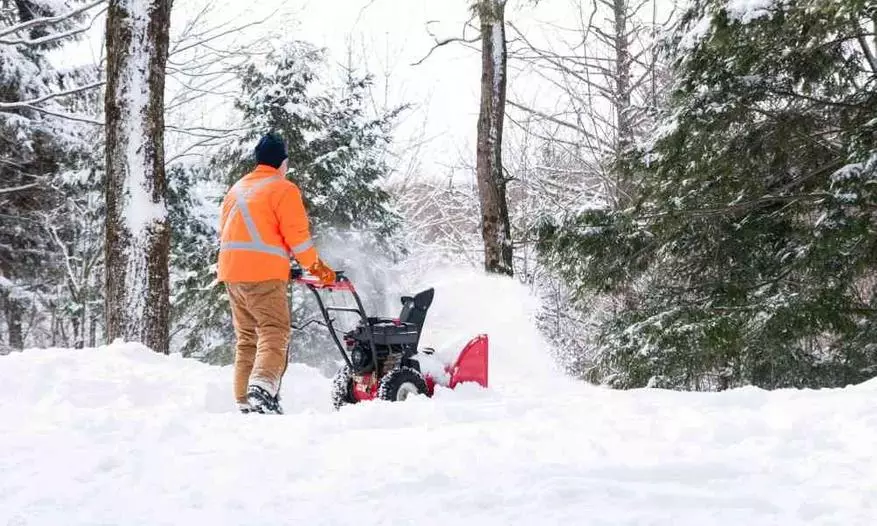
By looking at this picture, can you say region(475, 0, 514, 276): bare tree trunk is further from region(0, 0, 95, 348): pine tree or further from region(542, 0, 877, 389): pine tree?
region(0, 0, 95, 348): pine tree

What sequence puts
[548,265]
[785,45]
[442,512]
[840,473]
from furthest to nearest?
1. [548,265]
2. [785,45]
3. [840,473]
4. [442,512]

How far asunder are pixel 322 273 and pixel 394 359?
0.91 meters

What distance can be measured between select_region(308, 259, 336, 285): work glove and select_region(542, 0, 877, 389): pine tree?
13.6 ft

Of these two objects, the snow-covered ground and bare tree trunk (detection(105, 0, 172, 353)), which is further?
bare tree trunk (detection(105, 0, 172, 353))

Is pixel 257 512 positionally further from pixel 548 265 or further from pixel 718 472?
pixel 548 265

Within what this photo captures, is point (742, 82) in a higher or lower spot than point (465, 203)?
lower

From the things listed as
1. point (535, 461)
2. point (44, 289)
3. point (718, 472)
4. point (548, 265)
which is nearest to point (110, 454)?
point (535, 461)

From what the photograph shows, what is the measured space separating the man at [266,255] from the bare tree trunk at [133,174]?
263 cm

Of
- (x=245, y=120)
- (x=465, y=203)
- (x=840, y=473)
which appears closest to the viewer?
(x=840, y=473)

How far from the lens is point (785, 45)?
8.02 meters

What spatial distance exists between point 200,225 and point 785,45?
12.0 m

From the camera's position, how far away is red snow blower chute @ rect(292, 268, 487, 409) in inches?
224

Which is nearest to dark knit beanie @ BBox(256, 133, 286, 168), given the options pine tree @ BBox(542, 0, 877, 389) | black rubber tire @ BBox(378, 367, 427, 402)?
black rubber tire @ BBox(378, 367, 427, 402)

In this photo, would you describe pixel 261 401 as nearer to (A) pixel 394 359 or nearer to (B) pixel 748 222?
(A) pixel 394 359
